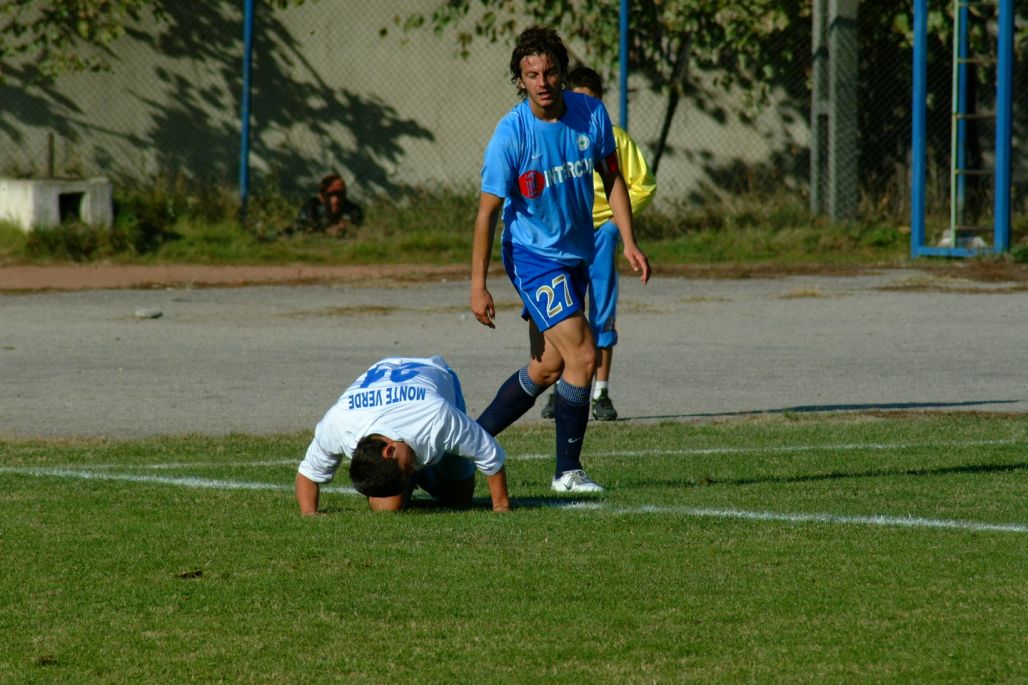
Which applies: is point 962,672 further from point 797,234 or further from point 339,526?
point 797,234

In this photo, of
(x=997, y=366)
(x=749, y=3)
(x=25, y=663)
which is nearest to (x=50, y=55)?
(x=749, y=3)

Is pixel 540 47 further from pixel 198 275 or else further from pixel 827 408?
pixel 198 275

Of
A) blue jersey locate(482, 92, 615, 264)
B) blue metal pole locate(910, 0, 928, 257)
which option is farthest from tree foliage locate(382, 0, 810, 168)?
blue jersey locate(482, 92, 615, 264)

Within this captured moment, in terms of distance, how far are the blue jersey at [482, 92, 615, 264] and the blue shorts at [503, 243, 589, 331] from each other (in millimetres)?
39

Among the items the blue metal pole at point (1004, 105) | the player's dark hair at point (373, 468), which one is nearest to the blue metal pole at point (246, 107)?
the blue metal pole at point (1004, 105)

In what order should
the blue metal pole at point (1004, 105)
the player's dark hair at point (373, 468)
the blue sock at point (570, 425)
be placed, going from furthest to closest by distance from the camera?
the blue metal pole at point (1004, 105)
the blue sock at point (570, 425)
the player's dark hair at point (373, 468)

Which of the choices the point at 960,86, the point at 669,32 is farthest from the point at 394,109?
the point at 960,86

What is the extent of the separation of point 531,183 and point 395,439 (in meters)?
1.46

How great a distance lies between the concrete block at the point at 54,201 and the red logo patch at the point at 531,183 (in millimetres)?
12942

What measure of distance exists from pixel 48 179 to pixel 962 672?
16800 mm

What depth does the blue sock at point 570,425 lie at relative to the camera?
24.3 feet

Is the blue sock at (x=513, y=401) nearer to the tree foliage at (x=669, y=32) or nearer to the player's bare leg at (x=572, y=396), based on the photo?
the player's bare leg at (x=572, y=396)

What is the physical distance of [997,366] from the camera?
39.4ft

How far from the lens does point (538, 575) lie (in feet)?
18.4
